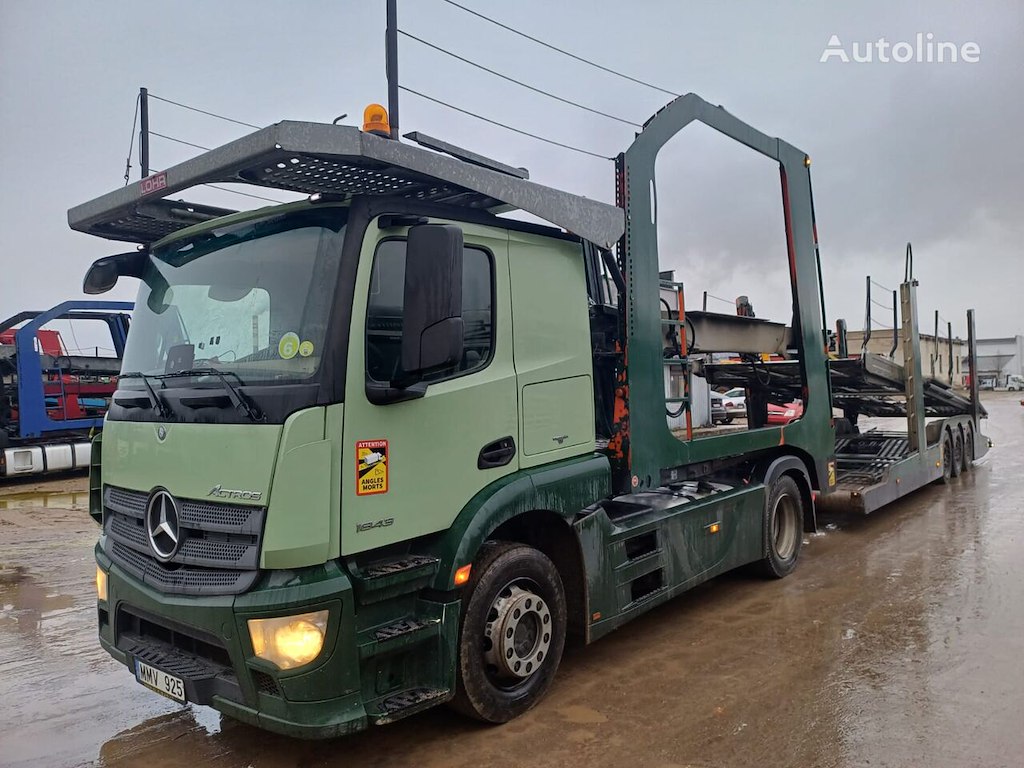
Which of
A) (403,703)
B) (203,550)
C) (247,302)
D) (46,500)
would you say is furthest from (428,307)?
(46,500)

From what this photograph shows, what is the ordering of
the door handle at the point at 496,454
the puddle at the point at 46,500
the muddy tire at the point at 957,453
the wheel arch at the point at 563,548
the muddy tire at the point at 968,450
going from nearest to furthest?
the door handle at the point at 496,454 → the wheel arch at the point at 563,548 → the puddle at the point at 46,500 → the muddy tire at the point at 957,453 → the muddy tire at the point at 968,450

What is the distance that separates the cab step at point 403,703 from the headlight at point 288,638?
0.42m

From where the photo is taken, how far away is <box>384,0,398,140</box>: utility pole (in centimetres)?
402

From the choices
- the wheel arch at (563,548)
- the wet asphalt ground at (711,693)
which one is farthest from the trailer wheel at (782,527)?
the wheel arch at (563,548)

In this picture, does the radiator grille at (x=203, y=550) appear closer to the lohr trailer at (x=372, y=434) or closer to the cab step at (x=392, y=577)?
the lohr trailer at (x=372, y=434)

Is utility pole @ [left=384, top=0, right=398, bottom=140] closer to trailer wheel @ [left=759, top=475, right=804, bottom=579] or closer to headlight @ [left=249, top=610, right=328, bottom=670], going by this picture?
headlight @ [left=249, top=610, right=328, bottom=670]

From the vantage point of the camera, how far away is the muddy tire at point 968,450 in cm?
1207

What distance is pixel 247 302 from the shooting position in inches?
136

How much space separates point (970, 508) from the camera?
9.27 m

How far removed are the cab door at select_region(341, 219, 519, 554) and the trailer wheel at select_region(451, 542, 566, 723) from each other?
400 mm

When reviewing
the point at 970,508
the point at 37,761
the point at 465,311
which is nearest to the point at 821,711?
the point at 465,311

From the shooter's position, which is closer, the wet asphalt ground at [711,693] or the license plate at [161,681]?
the license plate at [161,681]

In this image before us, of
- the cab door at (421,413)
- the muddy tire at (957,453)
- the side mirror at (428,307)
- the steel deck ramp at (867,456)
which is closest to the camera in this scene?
the side mirror at (428,307)

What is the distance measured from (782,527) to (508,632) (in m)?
3.76
